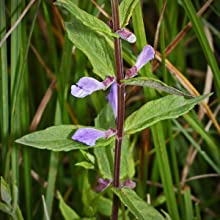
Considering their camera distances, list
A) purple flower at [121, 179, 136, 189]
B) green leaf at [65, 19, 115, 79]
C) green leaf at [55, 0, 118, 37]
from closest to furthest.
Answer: green leaf at [55, 0, 118, 37] < green leaf at [65, 19, 115, 79] < purple flower at [121, 179, 136, 189]

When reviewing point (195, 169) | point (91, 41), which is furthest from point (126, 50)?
point (195, 169)

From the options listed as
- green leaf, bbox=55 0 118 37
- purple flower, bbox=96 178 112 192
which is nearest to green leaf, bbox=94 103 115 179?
purple flower, bbox=96 178 112 192

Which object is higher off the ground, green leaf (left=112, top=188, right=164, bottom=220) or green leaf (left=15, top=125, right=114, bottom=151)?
green leaf (left=15, top=125, right=114, bottom=151)

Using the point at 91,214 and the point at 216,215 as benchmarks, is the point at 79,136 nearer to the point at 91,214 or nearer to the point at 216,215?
the point at 91,214

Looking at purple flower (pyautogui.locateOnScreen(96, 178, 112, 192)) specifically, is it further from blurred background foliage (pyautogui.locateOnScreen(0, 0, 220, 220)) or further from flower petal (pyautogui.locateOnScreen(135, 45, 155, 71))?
flower petal (pyautogui.locateOnScreen(135, 45, 155, 71))

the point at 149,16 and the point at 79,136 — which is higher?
the point at 149,16

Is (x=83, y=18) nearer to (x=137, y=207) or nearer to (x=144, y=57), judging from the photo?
(x=144, y=57)
